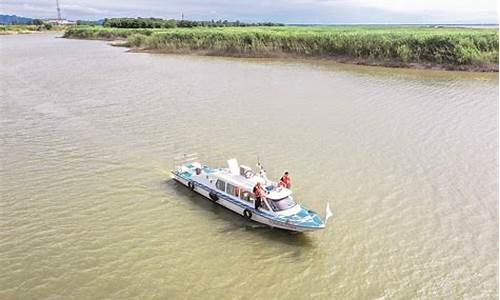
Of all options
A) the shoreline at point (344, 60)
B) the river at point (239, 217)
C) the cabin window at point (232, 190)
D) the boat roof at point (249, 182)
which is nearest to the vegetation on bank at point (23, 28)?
the shoreline at point (344, 60)

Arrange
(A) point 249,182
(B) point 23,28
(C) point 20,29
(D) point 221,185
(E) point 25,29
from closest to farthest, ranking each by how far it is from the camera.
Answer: (A) point 249,182, (D) point 221,185, (C) point 20,29, (E) point 25,29, (B) point 23,28

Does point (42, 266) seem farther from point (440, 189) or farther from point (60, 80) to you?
point (60, 80)

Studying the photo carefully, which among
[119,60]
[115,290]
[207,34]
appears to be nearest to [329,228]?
[115,290]

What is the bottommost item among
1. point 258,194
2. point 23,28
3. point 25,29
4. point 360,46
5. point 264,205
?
point 264,205

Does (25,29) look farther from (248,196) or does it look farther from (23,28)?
(248,196)

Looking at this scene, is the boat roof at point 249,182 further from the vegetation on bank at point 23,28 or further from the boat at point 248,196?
the vegetation on bank at point 23,28

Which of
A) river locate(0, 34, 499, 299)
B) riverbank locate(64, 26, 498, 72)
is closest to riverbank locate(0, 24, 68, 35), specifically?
riverbank locate(64, 26, 498, 72)

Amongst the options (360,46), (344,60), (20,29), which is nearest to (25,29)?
(20,29)
